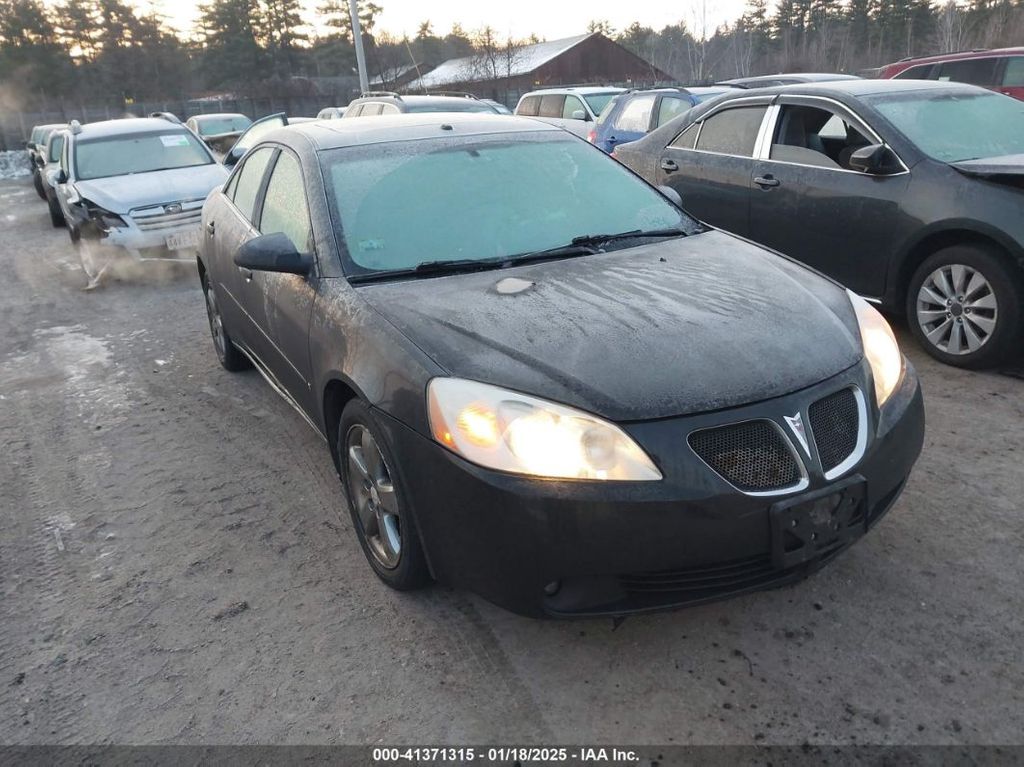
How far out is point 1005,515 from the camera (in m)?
3.12

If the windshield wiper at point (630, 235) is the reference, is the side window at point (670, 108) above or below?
above

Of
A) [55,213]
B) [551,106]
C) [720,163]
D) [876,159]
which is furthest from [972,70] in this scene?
[55,213]

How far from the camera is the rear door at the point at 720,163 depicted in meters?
5.73

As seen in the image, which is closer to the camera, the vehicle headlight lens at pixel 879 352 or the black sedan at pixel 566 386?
the black sedan at pixel 566 386

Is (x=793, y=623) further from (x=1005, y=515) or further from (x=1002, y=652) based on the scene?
(x=1005, y=515)

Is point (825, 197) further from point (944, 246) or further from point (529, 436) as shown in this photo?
point (529, 436)

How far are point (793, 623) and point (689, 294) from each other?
114 centimetres

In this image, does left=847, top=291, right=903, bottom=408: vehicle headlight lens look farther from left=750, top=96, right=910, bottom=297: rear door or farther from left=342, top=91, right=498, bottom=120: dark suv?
left=342, top=91, right=498, bottom=120: dark suv

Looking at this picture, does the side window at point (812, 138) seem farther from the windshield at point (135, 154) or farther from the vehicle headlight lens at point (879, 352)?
the windshield at point (135, 154)

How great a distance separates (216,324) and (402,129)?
2.39 meters

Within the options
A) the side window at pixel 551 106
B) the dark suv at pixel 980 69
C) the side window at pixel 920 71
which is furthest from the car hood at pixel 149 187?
the side window at pixel 920 71

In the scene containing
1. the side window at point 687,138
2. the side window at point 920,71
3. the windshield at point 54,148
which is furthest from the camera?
the windshield at point 54,148

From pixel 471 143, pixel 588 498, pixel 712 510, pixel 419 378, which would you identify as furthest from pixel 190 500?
pixel 712 510

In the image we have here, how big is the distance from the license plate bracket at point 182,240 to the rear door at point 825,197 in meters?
5.80
